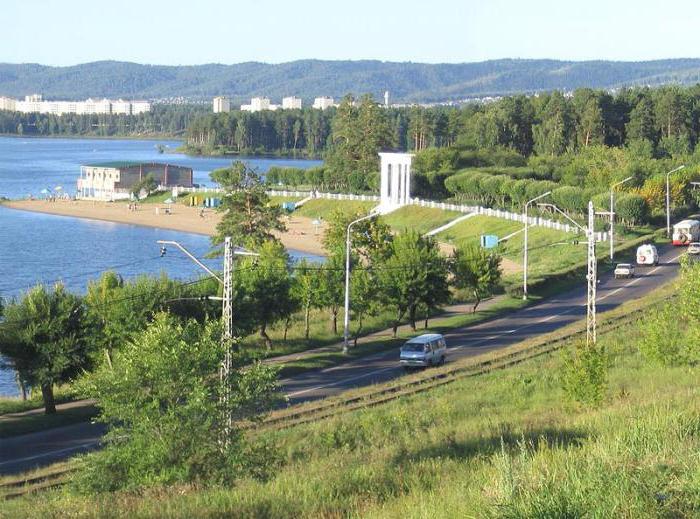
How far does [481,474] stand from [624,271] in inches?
1732

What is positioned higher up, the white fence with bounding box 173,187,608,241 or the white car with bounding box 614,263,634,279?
the white fence with bounding box 173,187,608,241

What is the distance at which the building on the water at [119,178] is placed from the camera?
4938 inches

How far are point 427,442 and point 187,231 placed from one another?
84.0 metres

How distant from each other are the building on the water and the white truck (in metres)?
73.1

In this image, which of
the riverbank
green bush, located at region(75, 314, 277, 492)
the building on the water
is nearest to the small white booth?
the riverbank

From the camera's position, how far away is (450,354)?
125 feet

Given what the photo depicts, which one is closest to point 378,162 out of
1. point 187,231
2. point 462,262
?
point 187,231

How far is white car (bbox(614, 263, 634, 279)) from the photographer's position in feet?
176

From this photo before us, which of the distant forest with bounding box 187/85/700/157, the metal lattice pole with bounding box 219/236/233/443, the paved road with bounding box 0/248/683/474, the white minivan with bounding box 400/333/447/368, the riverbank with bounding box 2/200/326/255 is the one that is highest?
the distant forest with bounding box 187/85/700/157

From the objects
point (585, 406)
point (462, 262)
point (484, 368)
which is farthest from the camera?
point (462, 262)

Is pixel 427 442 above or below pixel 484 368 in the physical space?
above

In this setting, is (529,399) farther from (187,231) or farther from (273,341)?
(187,231)

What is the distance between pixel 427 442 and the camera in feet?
54.3

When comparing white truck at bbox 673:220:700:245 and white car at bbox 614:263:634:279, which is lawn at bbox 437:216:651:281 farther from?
white truck at bbox 673:220:700:245
